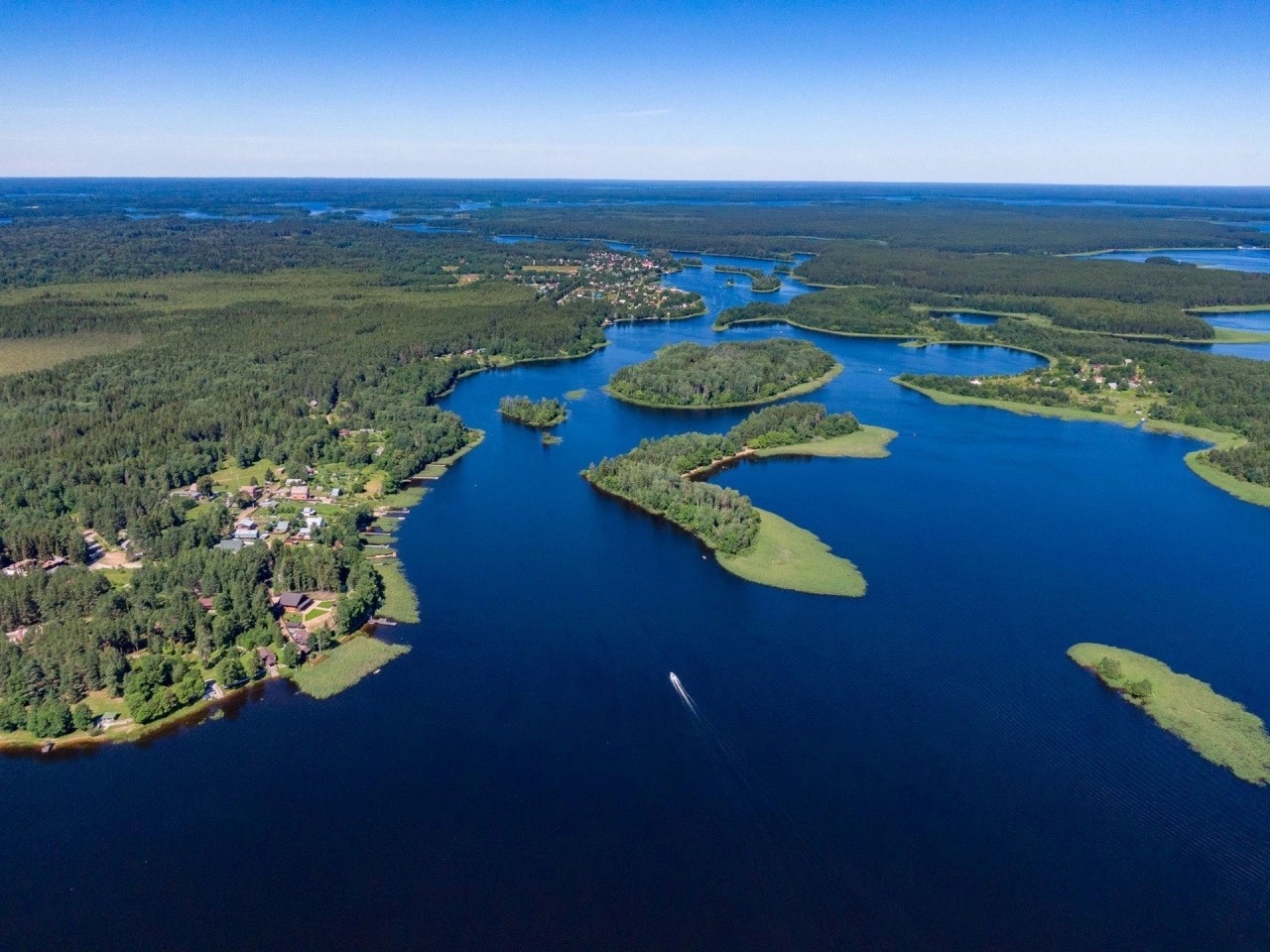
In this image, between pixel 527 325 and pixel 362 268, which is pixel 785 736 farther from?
pixel 362 268

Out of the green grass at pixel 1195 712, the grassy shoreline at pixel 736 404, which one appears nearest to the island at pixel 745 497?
the grassy shoreline at pixel 736 404

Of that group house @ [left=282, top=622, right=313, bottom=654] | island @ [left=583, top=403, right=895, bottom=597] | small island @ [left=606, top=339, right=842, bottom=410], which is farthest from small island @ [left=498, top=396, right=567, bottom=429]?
house @ [left=282, top=622, right=313, bottom=654]

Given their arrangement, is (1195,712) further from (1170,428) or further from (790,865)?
(1170,428)

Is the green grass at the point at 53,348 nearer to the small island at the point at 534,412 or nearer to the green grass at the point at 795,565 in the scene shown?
the small island at the point at 534,412

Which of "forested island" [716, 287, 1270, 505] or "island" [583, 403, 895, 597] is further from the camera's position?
"forested island" [716, 287, 1270, 505]

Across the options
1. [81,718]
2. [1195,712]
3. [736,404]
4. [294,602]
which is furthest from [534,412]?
[1195,712]

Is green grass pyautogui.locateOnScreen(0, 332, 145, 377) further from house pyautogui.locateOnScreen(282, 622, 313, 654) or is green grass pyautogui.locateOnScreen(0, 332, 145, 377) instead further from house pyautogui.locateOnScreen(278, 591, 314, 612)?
house pyautogui.locateOnScreen(282, 622, 313, 654)
